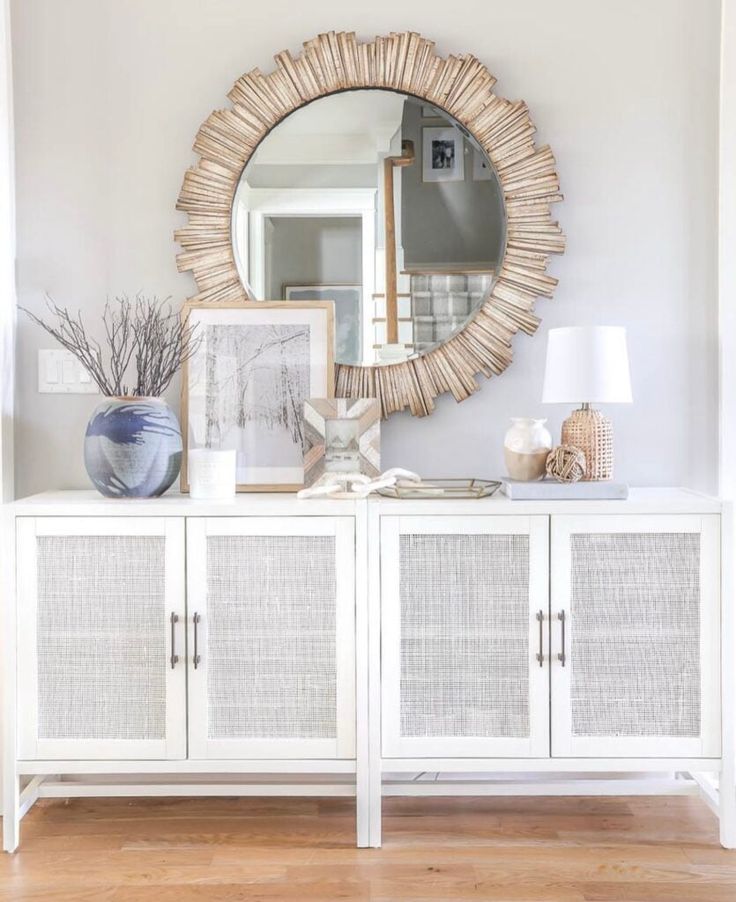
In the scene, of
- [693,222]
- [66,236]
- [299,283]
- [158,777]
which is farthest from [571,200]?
[158,777]

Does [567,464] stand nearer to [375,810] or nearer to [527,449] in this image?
[527,449]

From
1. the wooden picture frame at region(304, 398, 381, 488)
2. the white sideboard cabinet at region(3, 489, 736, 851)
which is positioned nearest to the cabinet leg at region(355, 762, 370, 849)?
the white sideboard cabinet at region(3, 489, 736, 851)

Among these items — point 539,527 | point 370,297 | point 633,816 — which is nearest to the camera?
point 539,527

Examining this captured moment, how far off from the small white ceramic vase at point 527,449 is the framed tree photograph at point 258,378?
51cm

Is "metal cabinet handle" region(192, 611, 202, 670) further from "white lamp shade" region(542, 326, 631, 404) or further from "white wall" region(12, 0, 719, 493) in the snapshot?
"white lamp shade" region(542, 326, 631, 404)

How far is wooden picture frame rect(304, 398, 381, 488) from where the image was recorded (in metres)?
2.01

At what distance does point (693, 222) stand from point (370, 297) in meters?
0.88

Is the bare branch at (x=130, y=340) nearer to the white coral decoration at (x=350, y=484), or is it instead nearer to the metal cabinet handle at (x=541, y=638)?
the white coral decoration at (x=350, y=484)

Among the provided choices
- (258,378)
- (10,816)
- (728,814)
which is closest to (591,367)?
(258,378)

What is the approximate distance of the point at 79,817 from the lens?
2002mm

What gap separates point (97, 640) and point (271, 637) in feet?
1.30

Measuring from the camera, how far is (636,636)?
1.81m

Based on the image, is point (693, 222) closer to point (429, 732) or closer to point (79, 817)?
point (429, 732)

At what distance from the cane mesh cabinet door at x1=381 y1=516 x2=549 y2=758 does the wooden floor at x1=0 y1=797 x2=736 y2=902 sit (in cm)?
23
